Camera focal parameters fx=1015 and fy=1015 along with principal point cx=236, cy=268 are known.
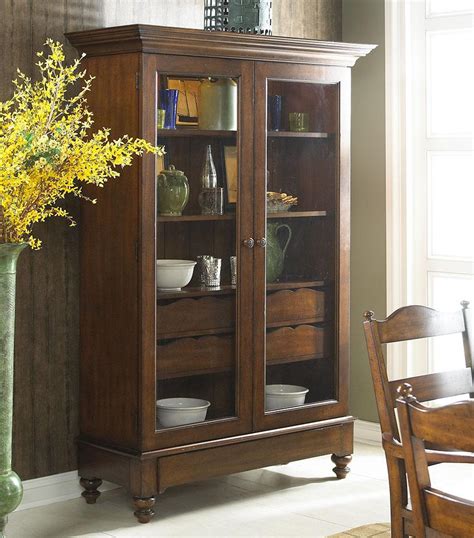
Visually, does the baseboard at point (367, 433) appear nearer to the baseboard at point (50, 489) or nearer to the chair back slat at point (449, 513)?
the baseboard at point (50, 489)

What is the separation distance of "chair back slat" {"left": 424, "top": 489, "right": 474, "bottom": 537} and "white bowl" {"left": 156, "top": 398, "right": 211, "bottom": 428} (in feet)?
6.63

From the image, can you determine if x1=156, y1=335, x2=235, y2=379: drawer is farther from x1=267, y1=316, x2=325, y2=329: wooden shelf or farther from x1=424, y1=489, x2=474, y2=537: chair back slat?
x1=424, y1=489, x2=474, y2=537: chair back slat

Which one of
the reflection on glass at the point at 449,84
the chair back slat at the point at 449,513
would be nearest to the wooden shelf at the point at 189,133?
the reflection on glass at the point at 449,84

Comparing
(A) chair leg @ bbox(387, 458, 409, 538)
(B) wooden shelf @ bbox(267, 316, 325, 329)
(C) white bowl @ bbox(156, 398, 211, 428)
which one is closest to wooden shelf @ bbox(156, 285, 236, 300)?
(B) wooden shelf @ bbox(267, 316, 325, 329)

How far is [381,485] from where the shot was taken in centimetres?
409

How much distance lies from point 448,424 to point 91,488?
247 cm

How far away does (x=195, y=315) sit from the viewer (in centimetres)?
372

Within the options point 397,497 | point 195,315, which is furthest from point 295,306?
point 397,497

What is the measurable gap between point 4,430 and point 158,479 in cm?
78

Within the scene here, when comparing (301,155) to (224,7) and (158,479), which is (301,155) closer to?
(224,7)

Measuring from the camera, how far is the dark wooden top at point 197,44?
3.47m

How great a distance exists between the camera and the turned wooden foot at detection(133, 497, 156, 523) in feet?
11.8

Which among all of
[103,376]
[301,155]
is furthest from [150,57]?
[103,376]

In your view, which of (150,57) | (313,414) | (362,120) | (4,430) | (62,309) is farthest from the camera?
(362,120)
